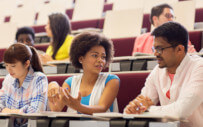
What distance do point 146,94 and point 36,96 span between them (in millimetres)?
189

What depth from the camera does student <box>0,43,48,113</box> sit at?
21.1 inches

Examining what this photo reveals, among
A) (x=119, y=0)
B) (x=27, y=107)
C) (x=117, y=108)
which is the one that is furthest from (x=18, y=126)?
(x=119, y=0)

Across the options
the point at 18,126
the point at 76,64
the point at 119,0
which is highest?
the point at 119,0

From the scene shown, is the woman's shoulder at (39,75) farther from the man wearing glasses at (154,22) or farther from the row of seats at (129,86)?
the man wearing glasses at (154,22)

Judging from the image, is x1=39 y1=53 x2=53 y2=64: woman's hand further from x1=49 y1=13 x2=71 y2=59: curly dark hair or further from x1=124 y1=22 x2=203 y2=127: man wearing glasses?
x1=124 y1=22 x2=203 y2=127: man wearing glasses

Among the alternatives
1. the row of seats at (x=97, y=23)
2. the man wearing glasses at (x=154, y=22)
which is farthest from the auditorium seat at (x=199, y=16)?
the man wearing glasses at (x=154, y=22)

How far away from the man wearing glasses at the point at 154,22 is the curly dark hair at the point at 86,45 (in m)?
0.19

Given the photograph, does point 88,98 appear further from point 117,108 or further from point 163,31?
point 163,31

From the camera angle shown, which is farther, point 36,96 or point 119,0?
point 119,0

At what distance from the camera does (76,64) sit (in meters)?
0.60

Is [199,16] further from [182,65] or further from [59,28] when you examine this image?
[182,65]

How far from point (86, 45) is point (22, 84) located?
0.44 feet

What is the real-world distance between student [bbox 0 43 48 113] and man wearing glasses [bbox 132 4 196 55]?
0.28 metres

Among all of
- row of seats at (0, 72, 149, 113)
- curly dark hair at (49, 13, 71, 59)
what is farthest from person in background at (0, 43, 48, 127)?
curly dark hair at (49, 13, 71, 59)
